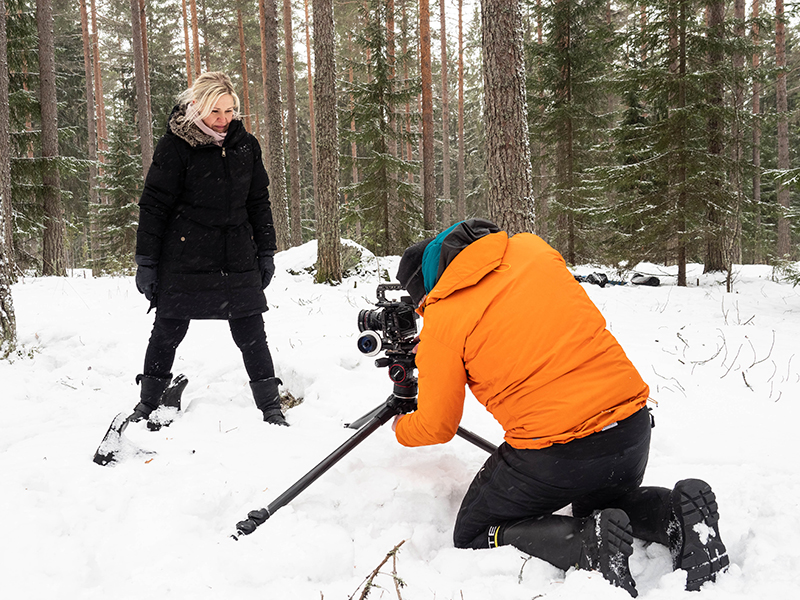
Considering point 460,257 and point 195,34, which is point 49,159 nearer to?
point 195,34

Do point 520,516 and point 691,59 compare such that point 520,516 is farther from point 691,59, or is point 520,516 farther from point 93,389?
point 691,59

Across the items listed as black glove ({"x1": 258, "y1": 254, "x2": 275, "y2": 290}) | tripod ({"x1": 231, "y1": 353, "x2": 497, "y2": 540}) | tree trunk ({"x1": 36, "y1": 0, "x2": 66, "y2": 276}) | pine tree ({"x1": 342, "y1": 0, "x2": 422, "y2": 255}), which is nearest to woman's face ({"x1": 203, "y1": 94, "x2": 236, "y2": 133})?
black glove ({"x1": 258, "y1": 254, "x2": 275, "y2": 290})

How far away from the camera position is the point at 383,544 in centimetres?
218

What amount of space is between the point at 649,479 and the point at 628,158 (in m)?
14.6

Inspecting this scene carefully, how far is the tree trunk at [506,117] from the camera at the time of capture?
5391 millimetres

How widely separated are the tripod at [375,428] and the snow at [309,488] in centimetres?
10

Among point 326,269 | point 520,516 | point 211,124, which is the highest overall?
point 211,124

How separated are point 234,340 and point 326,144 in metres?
6.40

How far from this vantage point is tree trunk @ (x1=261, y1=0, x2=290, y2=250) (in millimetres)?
11625

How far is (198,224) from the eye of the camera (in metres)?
3.16

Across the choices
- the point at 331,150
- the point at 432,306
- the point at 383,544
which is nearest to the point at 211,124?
the point at 432,306

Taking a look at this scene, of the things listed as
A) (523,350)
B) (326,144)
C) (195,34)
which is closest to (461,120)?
(195,34)

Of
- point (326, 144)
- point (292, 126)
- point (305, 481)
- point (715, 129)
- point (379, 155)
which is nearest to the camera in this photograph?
point (305, 481)

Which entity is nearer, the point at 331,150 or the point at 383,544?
the point at 383,544
